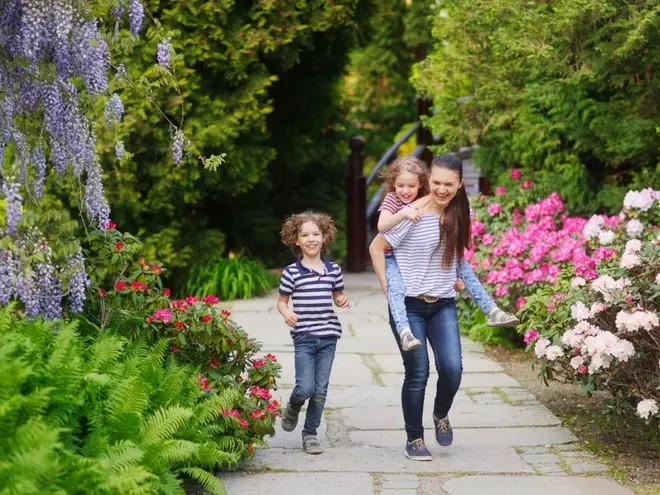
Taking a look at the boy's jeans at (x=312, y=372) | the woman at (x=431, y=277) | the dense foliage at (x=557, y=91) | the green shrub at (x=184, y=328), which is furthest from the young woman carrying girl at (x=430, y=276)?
the dense foliage at (x=557, y=91)

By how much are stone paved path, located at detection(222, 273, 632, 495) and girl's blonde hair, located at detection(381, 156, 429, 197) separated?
1.33m

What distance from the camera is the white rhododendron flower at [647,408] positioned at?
482 centimetres

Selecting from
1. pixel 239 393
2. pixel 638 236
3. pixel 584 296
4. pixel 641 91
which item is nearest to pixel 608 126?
pixel 641 91

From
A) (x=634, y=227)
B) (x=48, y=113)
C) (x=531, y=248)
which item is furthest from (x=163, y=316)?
(x=531, y=248)

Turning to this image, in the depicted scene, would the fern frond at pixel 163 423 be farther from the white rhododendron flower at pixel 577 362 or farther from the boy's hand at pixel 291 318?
the white rhododendron flower at pixel 577 362

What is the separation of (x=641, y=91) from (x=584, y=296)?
2998 millimetres

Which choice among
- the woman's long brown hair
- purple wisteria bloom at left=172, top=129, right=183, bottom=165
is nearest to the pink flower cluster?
the woman's long brown hair

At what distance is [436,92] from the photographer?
33.3ft

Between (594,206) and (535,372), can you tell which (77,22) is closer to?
(535,372)

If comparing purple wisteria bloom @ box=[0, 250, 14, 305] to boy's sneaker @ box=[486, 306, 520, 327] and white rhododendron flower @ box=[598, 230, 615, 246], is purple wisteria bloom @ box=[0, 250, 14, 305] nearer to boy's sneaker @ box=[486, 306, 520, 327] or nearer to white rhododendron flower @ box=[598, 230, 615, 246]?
boy's sneaker @ box=[486, 306, 520, 327]

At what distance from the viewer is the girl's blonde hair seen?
5.21m

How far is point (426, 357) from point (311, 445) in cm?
74

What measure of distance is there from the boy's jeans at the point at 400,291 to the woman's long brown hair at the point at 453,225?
0.13 metres

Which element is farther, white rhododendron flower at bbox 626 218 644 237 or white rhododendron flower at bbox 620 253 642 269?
white rhododendron flower at bbox 626 218 644 237
